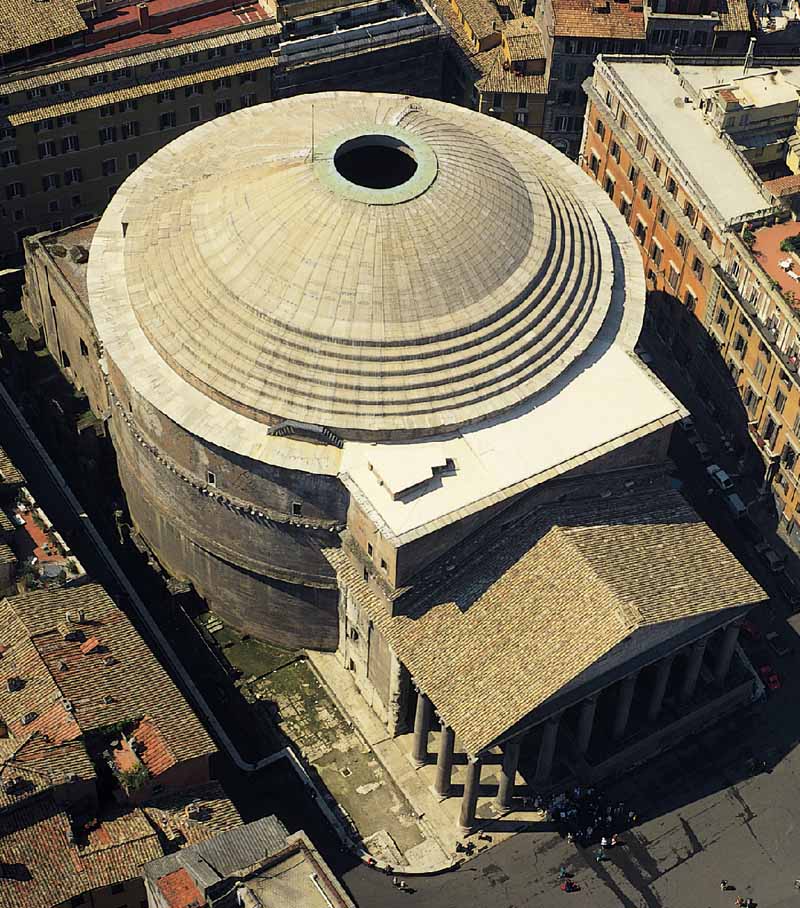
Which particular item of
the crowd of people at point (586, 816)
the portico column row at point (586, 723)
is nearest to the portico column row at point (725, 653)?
the portico column row at point (586, 723)

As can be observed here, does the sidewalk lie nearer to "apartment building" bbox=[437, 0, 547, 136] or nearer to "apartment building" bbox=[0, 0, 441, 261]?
"apartment building" bbox=[0, 0, 441, 261]

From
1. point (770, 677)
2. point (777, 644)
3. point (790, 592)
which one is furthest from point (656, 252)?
point (770, 677)

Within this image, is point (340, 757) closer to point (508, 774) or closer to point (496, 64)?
point (508, 774)

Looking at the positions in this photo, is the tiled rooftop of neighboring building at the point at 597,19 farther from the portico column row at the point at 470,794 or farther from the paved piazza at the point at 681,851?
the portico column row at the point at 470,794

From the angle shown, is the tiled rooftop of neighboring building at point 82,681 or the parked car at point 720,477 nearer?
the tiled rooftop of neighboring building at point 82,681

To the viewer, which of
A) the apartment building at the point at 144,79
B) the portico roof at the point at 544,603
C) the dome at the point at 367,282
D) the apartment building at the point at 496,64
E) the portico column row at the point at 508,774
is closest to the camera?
the portico roof at the point at 544,603

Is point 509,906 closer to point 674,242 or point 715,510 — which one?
point 715,510

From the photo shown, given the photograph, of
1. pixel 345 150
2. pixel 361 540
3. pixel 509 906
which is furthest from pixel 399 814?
pixel 345 150
